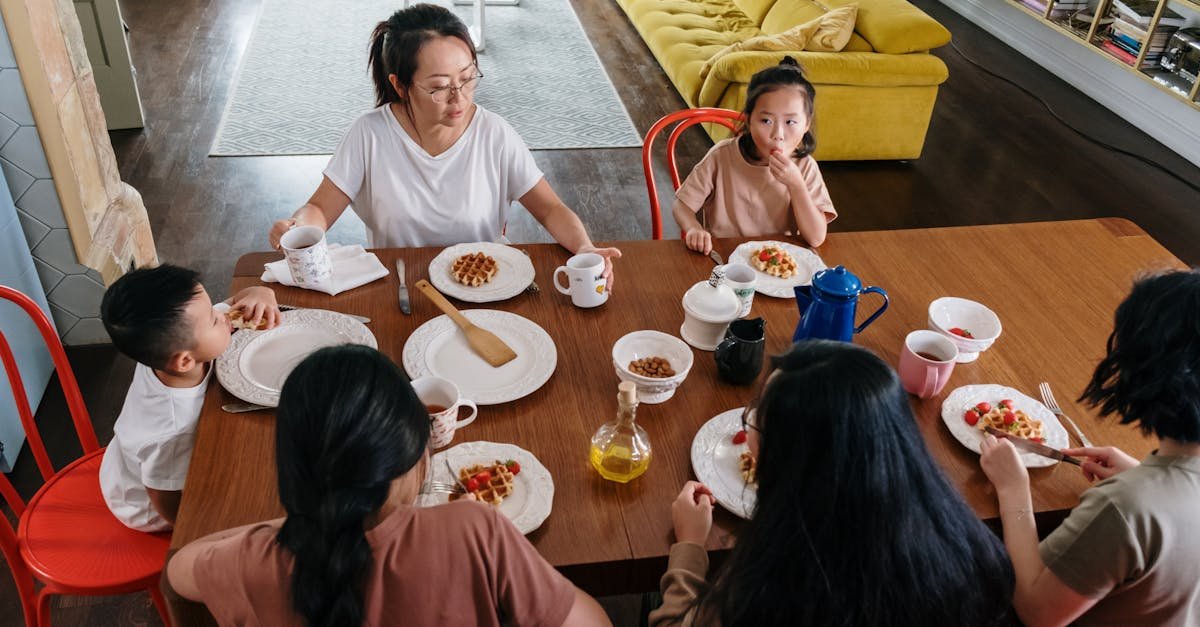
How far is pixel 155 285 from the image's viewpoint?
1391mm

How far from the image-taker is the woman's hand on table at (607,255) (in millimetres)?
1763

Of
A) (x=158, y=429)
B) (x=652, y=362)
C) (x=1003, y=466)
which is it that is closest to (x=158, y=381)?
(x=158, y=429)

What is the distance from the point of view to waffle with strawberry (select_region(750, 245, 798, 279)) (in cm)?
192

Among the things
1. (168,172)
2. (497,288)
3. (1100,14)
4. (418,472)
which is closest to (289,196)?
(168,172)

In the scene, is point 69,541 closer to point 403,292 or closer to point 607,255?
point 403,292

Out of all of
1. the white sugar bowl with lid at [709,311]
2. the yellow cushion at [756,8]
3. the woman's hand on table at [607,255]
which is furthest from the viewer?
the yellow cushion at [756,8]

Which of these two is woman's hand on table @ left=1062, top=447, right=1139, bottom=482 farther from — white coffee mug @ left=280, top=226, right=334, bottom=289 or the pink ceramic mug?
white coffee mug @ left=280, top=226, right=334, bottom=289

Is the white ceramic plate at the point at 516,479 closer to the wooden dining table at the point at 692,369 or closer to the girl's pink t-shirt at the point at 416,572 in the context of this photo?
the wooden dining table at the point at 692,369

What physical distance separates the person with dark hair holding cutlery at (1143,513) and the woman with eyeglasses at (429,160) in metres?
0.98

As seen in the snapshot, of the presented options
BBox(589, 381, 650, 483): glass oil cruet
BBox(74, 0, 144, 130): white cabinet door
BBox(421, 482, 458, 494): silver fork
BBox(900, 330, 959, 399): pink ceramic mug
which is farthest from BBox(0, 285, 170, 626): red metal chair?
BBox(74, 0, 144, 130): white cabinet door

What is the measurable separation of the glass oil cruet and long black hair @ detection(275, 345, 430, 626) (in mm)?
457

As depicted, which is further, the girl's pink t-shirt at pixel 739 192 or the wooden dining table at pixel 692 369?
the girl's pink t-shirt at pixel 739 192

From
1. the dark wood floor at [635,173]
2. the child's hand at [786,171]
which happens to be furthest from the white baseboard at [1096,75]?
the child's hand at [786,171]

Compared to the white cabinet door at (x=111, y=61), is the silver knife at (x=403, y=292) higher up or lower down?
higher up
